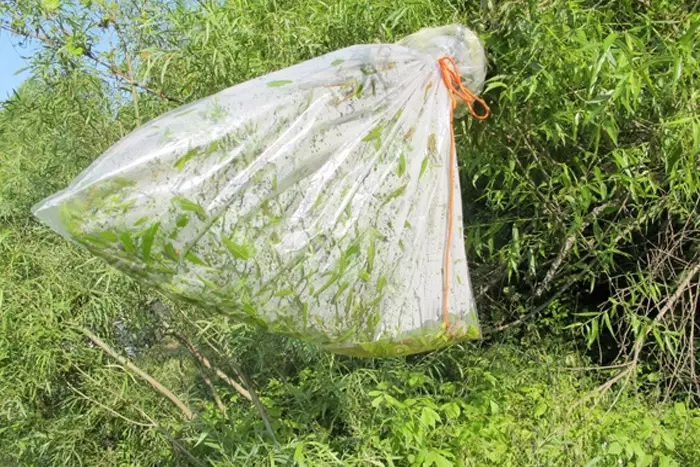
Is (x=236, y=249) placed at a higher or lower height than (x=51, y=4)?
lower

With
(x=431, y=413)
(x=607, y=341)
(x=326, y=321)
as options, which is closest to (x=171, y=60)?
(x=326, y=321)

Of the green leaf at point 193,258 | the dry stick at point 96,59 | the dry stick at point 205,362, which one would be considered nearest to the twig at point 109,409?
the dry stick at point 205,362

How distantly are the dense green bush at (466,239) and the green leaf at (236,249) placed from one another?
2.15ft

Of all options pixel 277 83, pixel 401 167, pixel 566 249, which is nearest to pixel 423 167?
pixel 401 167

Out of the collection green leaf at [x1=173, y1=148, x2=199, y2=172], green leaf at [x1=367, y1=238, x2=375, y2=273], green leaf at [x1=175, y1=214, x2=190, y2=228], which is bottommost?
green leaf at [x1=367, y1=238, x2=375, y2=273]

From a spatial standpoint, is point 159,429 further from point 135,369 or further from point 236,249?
point 236,249

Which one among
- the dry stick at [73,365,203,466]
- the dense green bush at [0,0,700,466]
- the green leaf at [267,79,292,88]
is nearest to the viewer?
the green leaf at [267,79,292,88]

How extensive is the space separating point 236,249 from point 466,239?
1218 mm

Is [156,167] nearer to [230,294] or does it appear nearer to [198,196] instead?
[198,196]

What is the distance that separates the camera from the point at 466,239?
2230 millimetres

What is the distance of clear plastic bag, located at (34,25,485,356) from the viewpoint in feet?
3.55

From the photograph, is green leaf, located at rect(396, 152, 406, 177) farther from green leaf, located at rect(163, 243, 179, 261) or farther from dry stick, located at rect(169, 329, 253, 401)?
dry stick, located at rect(169, 329, 253, 401)

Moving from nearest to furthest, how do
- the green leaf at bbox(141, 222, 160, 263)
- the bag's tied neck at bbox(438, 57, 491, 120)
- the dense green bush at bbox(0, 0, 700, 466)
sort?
the green leaf at bbox(141, 222, 160, 263) → the bag's tied neck at bbox(438, 57, 491, 120) → the dense green bush at bbox(0, 0, 700, 466)

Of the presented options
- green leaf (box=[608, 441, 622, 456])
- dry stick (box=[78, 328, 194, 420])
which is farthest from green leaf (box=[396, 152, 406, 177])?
dry stick (box=[78, 328, 194, 420])
